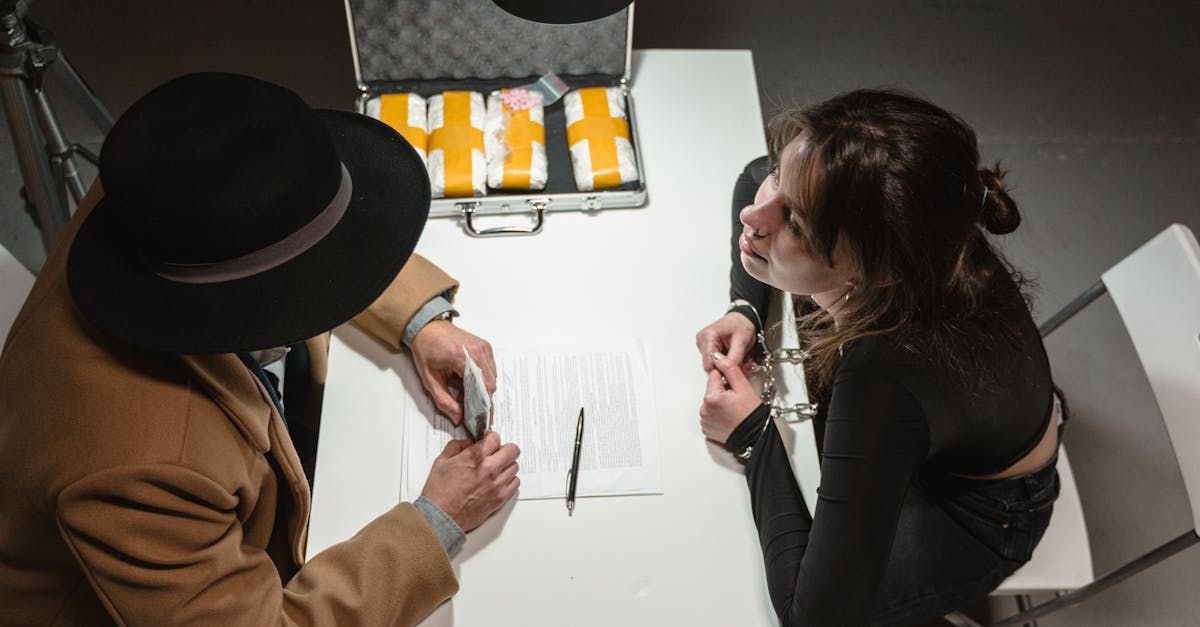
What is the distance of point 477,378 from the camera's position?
1.21 meters

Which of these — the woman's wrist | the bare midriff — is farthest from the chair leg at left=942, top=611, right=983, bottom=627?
the woman's wrist

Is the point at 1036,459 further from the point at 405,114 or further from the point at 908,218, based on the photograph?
the point at 405,114

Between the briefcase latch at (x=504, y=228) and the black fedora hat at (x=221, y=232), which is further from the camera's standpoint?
the briefcase latch at (x=504, y=228)

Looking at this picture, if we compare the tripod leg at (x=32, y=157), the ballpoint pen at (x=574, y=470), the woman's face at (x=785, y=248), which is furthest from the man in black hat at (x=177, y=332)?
the tripod leg at (x=32, y=157)

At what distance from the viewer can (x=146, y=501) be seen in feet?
3.05

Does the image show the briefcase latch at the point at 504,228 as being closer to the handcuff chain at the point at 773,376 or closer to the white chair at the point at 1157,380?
the handcuff chain at the point at 773,376

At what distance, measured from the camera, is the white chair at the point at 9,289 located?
1.43 meters

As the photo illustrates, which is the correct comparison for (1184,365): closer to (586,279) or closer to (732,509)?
(732,509)

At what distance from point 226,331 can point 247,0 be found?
244 cm

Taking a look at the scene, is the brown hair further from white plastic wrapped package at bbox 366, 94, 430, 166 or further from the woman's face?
white plastic wrapped package at bbox 366, 94, 430, 166

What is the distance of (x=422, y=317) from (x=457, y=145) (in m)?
0.41

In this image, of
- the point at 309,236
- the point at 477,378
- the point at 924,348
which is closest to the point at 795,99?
the point at 924,348

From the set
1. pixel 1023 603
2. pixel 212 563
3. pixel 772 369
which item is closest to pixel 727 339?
pixel 772 369

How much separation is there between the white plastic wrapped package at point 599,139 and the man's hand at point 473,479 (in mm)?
559
